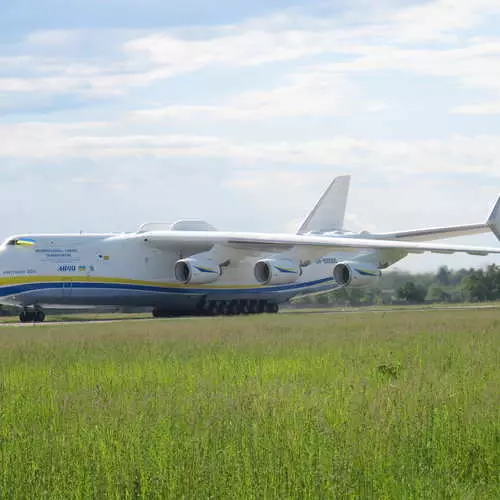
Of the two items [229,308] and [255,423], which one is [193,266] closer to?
[229,308]

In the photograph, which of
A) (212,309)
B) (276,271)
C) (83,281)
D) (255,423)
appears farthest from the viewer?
(212,309)

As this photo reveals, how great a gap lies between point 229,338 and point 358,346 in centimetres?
278

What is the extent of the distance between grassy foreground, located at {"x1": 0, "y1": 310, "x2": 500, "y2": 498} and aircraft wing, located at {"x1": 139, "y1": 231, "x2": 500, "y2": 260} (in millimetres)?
16110

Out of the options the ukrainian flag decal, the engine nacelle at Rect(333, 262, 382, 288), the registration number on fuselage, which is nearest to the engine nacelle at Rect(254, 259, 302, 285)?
the engine nacelle at Rect(333, 262, 382, 288)

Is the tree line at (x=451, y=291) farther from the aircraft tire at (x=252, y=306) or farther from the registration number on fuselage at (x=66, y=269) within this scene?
the registration number on fuselage at (x=66, y=269)

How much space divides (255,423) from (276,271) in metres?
23.4

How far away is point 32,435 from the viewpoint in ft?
25.0

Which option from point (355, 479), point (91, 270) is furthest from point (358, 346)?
point (91, 270)

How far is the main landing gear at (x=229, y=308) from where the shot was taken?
32125mm

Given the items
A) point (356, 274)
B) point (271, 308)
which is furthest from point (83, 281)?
point (356, 274)

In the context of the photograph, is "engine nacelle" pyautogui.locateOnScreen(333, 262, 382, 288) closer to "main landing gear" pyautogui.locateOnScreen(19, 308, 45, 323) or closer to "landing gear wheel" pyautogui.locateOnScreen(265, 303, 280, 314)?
"landing gear wheel" pyautogui.locateOnScreen(265, 303, 280, 314)

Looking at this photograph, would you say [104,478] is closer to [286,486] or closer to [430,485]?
[286,486]

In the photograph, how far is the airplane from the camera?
93.4ft

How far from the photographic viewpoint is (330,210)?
37875 mm
